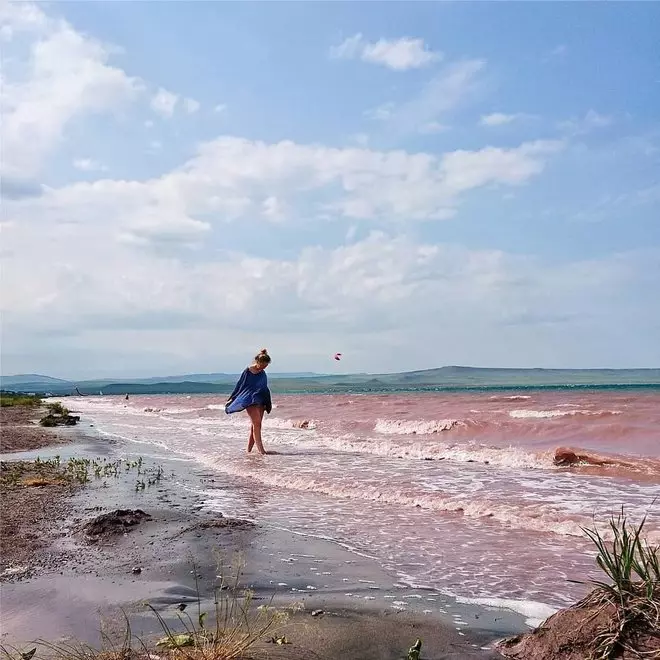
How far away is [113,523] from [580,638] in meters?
4.98

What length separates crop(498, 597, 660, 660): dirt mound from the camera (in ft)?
9.91

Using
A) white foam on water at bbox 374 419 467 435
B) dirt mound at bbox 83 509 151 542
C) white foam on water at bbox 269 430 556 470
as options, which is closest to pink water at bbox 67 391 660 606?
white foam on water at bbox 269 430 556 470

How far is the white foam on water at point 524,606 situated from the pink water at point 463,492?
91mm

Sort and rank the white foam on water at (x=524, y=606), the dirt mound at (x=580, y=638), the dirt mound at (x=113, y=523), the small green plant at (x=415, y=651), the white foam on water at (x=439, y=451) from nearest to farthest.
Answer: the dirt mound at (x=580, y=638), the small green plant at (x=415, y=651), the white foam on water at (x=524, y=606), the dirt mound at (x=113, y=523), the white foam on water at (x=439, y=451)

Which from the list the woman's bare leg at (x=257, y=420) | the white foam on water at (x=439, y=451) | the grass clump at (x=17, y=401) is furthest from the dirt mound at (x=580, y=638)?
the grass clump at (x=17, y=401)

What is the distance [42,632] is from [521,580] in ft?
11.6

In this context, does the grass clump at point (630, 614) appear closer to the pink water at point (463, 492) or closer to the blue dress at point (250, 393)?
the pink water at point (463, 492)

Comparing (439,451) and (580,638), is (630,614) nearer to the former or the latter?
(580,638)

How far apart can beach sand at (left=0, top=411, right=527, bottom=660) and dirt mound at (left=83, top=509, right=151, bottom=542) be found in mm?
84

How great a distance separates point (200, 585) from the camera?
4.84 meters

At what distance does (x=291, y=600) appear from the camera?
14.6ft

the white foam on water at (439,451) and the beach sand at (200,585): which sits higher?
the beach sand at (200,585)

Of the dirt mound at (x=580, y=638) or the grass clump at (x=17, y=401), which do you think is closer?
the dirt mound at (x=580, y=638)

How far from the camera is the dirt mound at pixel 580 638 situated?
3.02m
